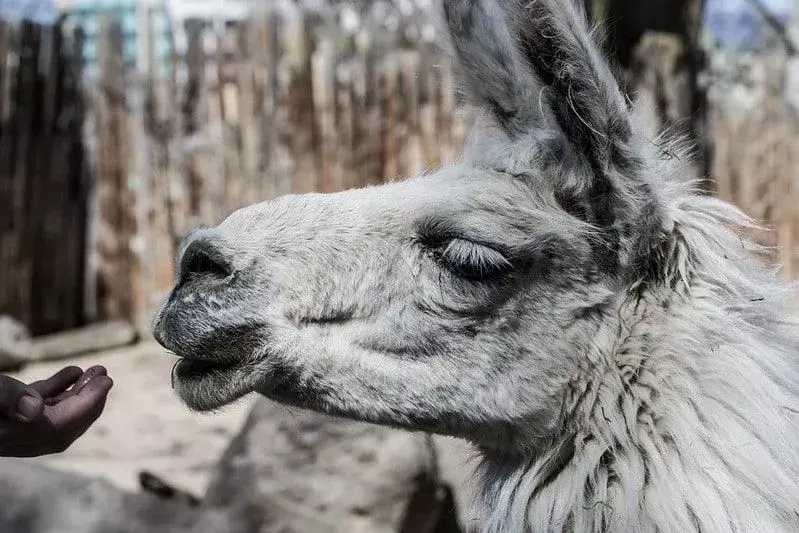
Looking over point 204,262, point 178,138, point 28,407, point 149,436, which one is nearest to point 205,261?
point 204,262

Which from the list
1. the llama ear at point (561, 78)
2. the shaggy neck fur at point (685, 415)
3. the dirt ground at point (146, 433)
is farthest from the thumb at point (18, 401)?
the dirt ground at point (146, 433)

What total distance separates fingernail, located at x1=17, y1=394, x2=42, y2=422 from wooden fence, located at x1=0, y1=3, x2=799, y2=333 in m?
6.80

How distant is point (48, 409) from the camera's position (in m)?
1.94

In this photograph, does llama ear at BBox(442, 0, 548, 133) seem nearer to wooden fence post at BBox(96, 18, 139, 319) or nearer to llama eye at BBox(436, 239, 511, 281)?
llama eye at BBox(436, 239, 511, 281)

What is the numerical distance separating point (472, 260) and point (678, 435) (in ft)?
1.88

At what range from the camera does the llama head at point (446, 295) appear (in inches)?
85.0

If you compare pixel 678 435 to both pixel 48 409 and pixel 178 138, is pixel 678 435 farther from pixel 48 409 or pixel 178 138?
pixel 178 138

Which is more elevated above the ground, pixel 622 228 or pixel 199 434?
pixel 622 228

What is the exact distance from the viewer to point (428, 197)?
2281 millimetres

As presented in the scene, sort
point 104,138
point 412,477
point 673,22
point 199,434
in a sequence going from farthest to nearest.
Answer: point 104,138 < point 199,434 < point 673,22 < point 412,477

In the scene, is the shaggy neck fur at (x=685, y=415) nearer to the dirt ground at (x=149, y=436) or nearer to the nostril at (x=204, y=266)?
the nostril at (x=204, y=266)

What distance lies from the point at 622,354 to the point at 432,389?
430mm

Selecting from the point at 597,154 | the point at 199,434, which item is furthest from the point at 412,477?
the point at 597,154

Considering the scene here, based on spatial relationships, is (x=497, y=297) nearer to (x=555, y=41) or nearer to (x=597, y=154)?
(x=597, y=154)
